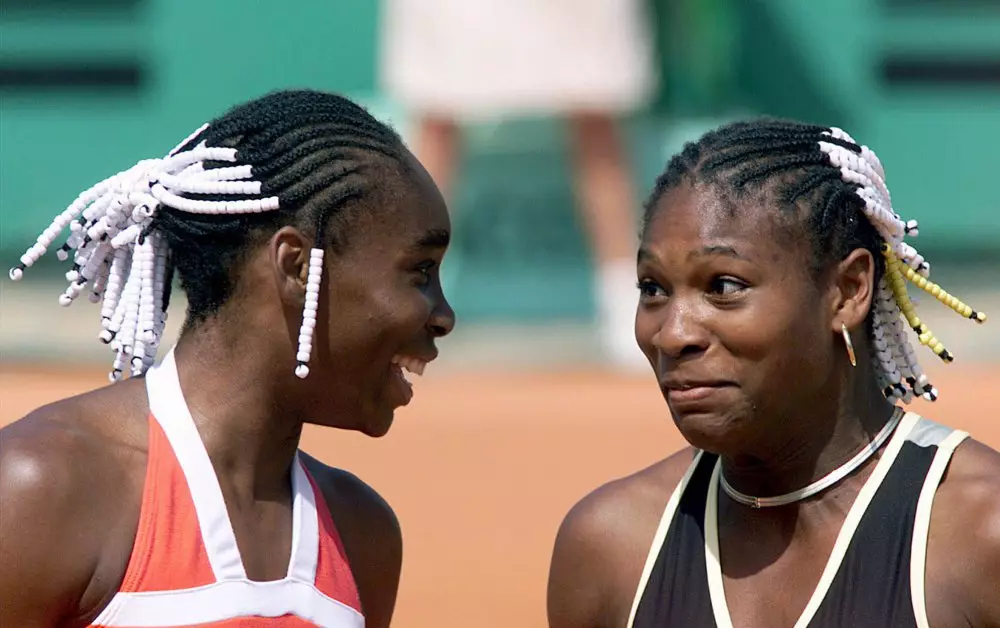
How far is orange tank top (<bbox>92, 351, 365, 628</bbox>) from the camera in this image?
281 cm

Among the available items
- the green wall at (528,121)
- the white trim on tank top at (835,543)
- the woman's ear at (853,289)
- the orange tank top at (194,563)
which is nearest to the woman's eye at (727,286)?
the woman's ear at (853,289)

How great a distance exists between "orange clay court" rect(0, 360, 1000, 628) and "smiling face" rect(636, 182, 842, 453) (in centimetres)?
235

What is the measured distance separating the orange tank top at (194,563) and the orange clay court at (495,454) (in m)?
2.19

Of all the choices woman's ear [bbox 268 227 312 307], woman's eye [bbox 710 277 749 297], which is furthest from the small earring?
woman's ear [bbox 268 227 312 307]

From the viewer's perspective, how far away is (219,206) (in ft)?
9.68

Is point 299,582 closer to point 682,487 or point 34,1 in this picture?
point 682,487

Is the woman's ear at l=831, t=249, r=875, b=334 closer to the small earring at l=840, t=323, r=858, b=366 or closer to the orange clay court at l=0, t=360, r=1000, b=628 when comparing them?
the small earring at l=840, t=323, r=858, b=366

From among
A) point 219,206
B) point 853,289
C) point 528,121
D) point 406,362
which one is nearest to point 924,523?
point 853,289

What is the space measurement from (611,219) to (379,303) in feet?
19.1

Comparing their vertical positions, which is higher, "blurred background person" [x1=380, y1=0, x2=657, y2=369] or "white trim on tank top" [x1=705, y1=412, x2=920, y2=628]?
"blurred background person" [x1=380, y1=0, x2=657, y2=369]

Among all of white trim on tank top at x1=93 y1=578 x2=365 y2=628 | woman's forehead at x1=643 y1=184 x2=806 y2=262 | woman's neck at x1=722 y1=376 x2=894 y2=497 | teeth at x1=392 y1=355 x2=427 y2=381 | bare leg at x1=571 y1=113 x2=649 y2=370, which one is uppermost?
bare leg at x1=571 y1=113 x2=649 y2=370

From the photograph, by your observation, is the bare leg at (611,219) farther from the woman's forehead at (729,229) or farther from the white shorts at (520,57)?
the woman's forehead at (729,229)

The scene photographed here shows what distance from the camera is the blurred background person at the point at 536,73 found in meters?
8.96

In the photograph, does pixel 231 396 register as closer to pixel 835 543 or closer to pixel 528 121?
pixel 835 543
